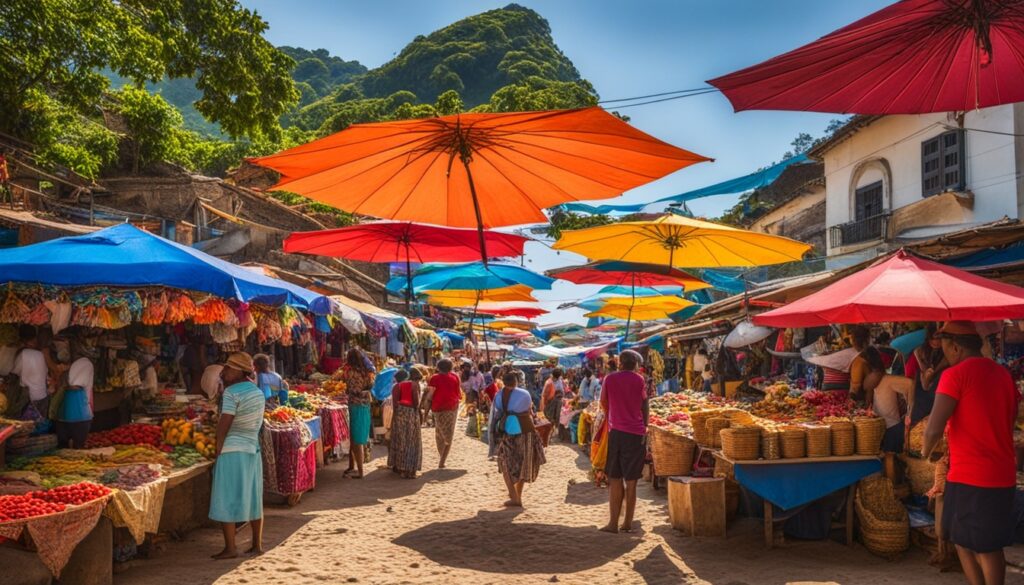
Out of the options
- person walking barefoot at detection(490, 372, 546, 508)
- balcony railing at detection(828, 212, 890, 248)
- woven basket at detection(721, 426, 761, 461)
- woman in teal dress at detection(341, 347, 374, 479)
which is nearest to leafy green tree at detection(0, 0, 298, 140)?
woman in teal dress at detection(341, 347, 374, 479)

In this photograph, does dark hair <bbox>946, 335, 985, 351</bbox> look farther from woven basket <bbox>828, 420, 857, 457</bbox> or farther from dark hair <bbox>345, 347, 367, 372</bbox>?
dark hair <bbox>345, 347, 367, 372</bbox>

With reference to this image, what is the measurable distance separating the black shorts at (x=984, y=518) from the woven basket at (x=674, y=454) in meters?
3.62

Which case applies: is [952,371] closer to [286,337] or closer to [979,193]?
[286,337]

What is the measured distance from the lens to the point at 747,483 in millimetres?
6023

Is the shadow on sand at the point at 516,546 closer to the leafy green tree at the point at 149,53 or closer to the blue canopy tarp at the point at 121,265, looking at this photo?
the blue canopy tarp at the point at 121,265

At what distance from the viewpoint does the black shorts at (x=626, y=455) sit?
6754mm

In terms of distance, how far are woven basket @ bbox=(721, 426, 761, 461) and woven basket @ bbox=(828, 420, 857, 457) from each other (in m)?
0.65

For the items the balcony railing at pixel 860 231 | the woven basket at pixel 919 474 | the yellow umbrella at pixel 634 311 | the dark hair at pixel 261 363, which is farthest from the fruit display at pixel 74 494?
the balcony railing at pixel 860 231

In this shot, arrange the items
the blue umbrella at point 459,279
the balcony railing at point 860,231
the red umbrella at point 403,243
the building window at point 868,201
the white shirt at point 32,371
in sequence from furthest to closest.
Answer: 1. the building window at point 868,201
2. the balcony railing at point 860,231
3. the blue umbrella at point 459,279
4. the red umbrella at point 403,243
5. the white shirt at point 32,371

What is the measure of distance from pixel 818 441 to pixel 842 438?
218 millimetres

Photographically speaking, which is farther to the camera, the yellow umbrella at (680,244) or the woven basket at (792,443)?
the yellow umbrella at (680,244)

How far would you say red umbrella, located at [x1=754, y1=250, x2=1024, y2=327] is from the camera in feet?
15.5

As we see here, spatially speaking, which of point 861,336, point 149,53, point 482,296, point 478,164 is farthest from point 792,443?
point 149,53

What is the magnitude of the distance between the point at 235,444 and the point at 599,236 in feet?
16.7
